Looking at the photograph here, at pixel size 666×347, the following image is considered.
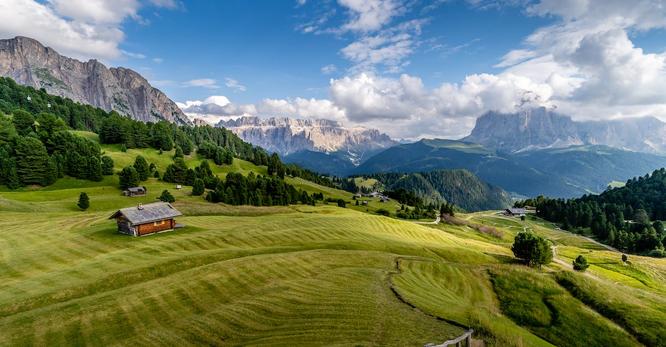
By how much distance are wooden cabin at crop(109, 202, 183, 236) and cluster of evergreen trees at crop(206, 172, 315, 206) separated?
5930 centimetres

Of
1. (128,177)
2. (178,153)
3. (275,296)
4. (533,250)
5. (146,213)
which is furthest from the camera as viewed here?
(178,153)

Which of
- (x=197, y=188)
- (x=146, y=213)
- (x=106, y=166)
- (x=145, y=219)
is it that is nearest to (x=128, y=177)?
(x=106, y=166)

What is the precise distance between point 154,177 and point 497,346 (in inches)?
5925

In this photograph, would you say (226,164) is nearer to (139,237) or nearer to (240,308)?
(139,237)

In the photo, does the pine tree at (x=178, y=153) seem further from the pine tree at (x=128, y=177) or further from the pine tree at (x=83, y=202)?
the pine tree at (x=83, y=202)

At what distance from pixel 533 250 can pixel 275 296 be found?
55044 mm

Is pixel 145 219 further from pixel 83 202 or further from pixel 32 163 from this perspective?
pixel 32 163

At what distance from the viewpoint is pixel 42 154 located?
12081cm

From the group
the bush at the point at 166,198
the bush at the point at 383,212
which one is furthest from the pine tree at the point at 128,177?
the bush at the point at 383,212

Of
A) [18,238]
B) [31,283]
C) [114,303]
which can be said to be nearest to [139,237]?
[18,238]

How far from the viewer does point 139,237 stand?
60875 mm

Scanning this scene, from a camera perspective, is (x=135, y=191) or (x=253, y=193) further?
(x=253, y=193)

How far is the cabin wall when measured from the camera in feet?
204

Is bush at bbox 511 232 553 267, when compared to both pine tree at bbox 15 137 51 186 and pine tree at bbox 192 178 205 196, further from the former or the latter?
pine tree at bbox 15 137 51 186
